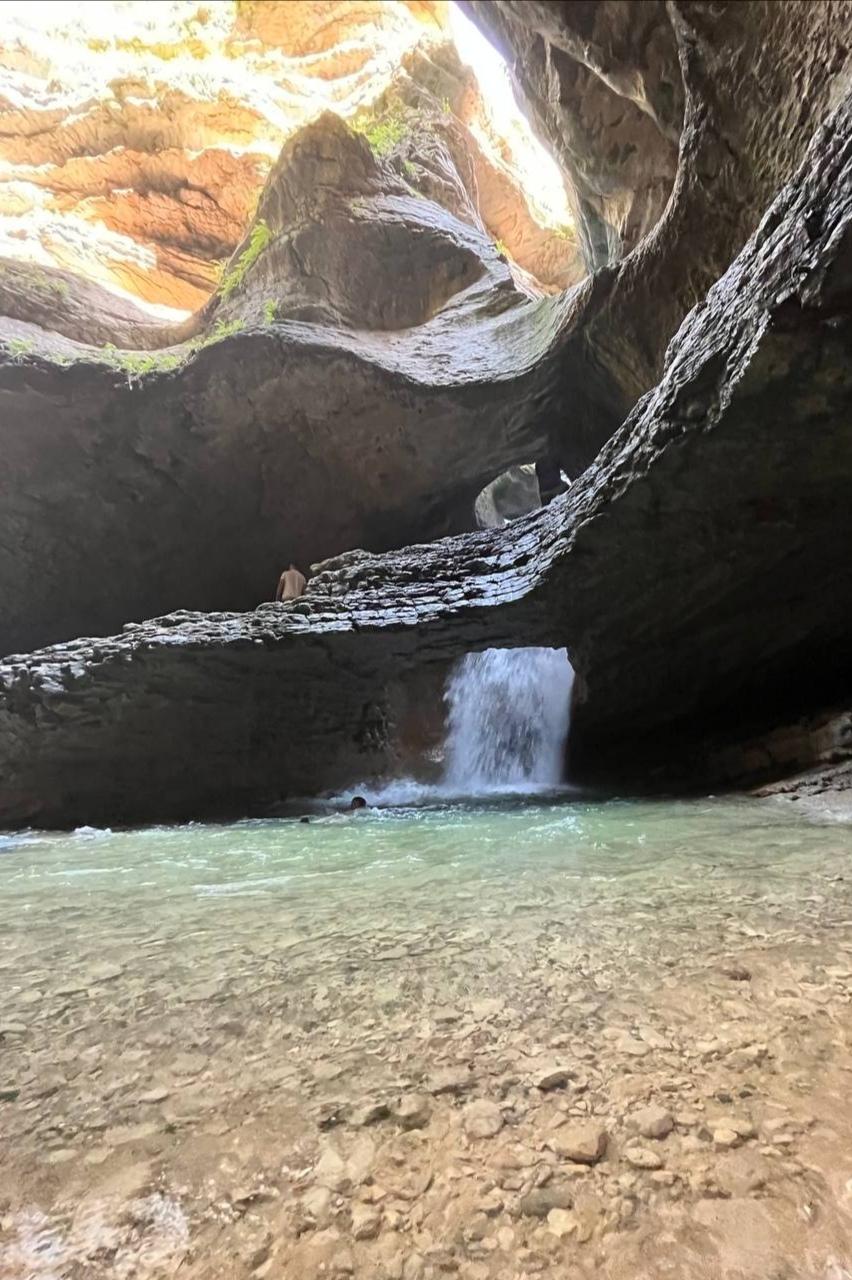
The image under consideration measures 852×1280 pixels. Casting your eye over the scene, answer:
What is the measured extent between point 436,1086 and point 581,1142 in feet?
0.91

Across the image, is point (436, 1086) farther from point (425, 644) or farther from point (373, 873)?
point (425, 644)

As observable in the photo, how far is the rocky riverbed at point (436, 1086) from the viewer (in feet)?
2.72

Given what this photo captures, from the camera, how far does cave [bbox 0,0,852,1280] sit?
3.25 feet

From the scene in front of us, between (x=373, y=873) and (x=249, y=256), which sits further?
(x=249, y=256)

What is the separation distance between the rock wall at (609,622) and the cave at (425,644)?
0.05 metres

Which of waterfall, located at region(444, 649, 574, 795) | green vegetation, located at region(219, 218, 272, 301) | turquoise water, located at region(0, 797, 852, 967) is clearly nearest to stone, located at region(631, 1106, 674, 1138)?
turquoise water, located at region(0, 797, 852, 967)

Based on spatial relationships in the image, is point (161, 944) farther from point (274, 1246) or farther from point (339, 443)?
point (339, 443)

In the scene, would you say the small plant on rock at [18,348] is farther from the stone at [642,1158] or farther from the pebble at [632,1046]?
the stone at [642,1158]

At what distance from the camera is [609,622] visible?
6.88 metres

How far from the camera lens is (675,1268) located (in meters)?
0.78

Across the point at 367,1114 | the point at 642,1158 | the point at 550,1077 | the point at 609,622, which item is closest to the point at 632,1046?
the point at 550,1077

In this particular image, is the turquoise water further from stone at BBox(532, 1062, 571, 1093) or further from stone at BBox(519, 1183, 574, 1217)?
stone at BBox(519, 1183, 574, 1217)

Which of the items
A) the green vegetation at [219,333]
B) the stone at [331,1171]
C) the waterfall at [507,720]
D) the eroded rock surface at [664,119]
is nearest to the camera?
the stone at [331,1171]

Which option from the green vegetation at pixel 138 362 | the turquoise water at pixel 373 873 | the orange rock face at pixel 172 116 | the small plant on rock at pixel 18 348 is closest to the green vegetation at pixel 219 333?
the green vegetation at pixel 138 362
